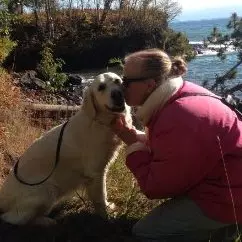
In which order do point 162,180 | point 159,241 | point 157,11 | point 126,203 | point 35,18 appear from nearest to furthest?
point 162,180, point 159,241, point 126,203, point 35,18, point 157,11

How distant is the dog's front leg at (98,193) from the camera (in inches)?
188

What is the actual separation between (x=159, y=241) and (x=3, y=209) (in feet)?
4.90

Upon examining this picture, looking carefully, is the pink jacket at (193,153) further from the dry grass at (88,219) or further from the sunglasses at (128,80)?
the dry grass at (88,219)

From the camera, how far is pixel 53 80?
1514 centimetres

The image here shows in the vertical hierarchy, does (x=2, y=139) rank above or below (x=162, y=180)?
below

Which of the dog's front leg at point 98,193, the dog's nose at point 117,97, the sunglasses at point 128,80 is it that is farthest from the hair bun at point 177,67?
the dog's front leg at point 98,193

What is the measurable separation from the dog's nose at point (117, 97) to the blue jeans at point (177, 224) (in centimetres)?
89

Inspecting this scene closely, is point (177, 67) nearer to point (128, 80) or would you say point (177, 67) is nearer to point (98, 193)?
point (128, 80)

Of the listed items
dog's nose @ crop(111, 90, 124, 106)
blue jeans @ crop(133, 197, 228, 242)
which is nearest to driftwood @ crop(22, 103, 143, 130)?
dog's nose @ crop(111, 90, 124, 106)

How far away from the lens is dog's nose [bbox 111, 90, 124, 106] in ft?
14.5

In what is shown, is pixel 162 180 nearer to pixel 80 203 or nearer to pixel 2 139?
pixel 80 203

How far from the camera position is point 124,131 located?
434cm

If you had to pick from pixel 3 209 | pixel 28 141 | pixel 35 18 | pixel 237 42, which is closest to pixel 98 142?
pixel 3 209

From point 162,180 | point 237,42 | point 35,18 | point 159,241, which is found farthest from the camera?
point 35,18
